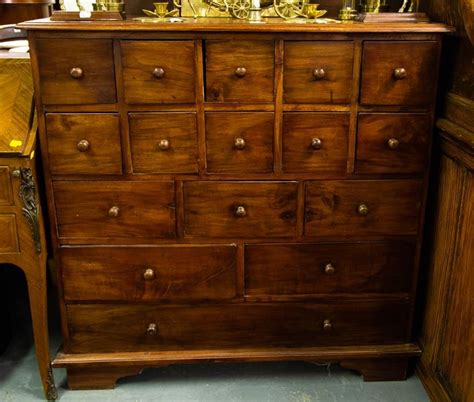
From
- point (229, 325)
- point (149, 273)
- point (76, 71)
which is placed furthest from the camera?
point (229, 325)

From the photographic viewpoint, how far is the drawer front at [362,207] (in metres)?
1.89

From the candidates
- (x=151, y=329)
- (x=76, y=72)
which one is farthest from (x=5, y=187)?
(x=151, y=329)

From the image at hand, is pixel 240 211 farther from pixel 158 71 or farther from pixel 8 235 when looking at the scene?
pixel 8 235

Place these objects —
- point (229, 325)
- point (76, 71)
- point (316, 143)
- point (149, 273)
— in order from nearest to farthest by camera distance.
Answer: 1. point (76, 71)
2. point (316, 143)
3. point (149, 273)
4. point (229, 325)

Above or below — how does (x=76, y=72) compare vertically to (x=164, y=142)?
above

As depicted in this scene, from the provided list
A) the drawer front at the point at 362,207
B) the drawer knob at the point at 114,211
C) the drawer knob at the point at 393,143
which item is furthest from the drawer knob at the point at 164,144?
the drawer knob at the point at 393,143

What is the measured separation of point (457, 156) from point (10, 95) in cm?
147

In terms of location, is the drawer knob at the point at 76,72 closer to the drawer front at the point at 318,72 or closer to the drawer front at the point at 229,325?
the drawer front at the point at 318,72

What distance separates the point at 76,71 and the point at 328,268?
41.6 inches

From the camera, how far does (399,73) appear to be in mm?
1763

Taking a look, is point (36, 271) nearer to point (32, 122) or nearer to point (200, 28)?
point (32, 122)

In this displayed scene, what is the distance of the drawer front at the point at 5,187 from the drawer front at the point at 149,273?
265mm

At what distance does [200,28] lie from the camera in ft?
5.53

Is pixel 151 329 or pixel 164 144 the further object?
pixel 151 329
